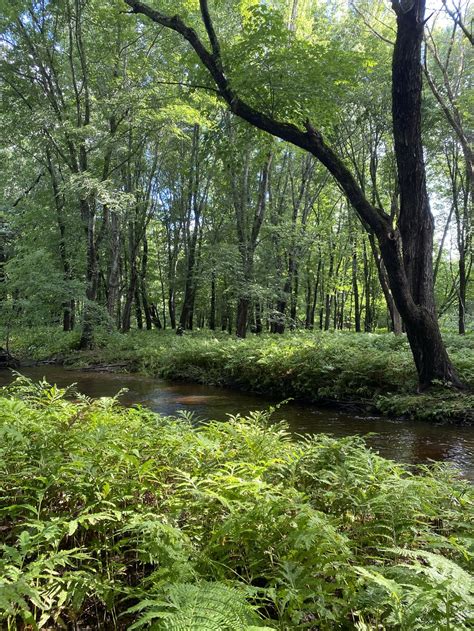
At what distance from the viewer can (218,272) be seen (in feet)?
56.1

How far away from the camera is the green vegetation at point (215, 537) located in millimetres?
1490

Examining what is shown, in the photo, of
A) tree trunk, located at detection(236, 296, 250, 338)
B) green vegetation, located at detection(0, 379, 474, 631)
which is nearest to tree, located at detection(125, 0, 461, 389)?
green vegetation, located at detection(0, 379, 474, 631)

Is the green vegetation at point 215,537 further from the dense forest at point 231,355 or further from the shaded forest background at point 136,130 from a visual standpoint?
the shaded forest background at point 136,130

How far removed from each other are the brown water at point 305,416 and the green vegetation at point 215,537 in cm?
88

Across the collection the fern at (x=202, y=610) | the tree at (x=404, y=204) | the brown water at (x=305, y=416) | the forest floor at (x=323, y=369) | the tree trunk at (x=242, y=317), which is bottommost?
the brown water at (x=305, y=416)

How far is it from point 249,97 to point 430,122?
10513mm

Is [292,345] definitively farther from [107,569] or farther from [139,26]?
[139,26]

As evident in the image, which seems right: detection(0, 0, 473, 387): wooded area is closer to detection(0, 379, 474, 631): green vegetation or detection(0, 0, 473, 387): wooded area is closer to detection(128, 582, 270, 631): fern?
detection(0, 379, 474, 631): green vegetation

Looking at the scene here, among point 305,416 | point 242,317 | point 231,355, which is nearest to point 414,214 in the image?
point 305,416

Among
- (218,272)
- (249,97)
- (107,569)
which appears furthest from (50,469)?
(218,272)

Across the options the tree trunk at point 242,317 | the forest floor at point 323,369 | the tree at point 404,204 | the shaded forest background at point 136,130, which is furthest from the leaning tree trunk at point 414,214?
the tree trunk at point 242,317

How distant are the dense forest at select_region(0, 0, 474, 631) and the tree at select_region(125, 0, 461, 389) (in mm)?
39

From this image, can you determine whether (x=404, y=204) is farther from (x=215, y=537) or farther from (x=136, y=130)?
(x=136, y=130)

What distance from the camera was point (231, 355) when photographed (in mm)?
11656
